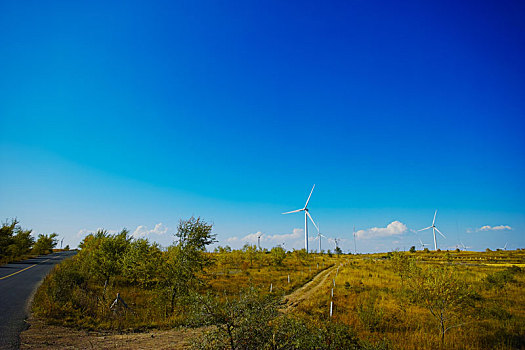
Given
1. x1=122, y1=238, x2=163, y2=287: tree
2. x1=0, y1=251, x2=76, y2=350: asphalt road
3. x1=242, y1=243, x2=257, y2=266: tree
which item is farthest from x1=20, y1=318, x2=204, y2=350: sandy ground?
x1=242, y1=243, x2=257, y2=266: tree

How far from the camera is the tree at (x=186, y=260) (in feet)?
60.3

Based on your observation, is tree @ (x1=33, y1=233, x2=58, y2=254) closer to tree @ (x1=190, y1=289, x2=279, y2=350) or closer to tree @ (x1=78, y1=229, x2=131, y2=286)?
tree @ (x1=78, y1=229, x2=131, y2=286)

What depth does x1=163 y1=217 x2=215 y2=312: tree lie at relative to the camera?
18.4m

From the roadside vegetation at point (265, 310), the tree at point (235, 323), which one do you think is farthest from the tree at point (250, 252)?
the tree at point (235, 323)

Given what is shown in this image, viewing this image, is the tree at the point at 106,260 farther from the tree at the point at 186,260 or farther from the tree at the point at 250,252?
the tree at the point at 250,252

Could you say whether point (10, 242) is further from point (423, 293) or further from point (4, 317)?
point (423, 293)

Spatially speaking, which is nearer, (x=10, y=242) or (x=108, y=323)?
(x=108, y=323)

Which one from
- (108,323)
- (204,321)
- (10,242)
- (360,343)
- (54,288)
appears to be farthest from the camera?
(10,242)

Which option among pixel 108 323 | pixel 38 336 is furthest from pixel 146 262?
pixel 38 336

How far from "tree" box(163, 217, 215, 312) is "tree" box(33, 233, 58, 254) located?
79.5m

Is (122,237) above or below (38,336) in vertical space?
above

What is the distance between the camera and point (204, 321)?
8070 mm

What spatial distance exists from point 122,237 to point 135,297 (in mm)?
6630

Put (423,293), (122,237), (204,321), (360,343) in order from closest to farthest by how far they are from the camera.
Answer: (204,321)
(360,343)
(423,293)
(122,237)
